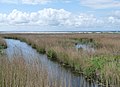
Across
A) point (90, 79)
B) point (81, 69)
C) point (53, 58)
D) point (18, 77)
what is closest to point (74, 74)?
point (81, 69)

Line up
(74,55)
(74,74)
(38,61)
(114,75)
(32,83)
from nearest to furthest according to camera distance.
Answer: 1. (32,83)
2. (38,61)
3. (114,75)
4. (74,74)
5. (74,55)

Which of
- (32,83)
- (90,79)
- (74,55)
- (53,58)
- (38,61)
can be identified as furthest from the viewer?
(53,58)

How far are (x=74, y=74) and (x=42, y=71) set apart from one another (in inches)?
302

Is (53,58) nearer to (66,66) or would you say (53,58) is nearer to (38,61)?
(66,66)

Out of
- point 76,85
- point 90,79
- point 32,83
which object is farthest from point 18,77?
point 90,79

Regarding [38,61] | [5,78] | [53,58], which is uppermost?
[38,61]

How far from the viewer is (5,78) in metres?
7.18

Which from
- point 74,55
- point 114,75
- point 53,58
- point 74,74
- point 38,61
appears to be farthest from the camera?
point 53,58

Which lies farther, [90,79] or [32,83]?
[90,79]

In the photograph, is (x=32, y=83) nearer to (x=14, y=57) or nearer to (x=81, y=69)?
(x=14, y=57)

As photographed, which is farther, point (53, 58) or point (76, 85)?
point (53, 58)

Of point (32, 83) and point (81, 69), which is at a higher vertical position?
point (32, 83)

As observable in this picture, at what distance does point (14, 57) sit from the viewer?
7.86 m

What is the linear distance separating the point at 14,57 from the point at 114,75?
4.71 meters
